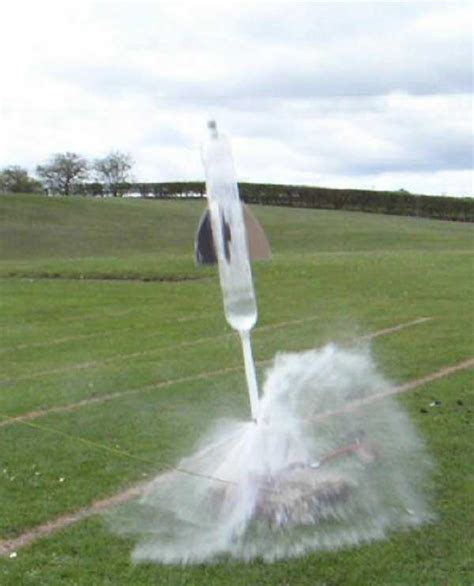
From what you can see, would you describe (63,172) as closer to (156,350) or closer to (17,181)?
(17,181)

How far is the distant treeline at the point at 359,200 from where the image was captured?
60844mm

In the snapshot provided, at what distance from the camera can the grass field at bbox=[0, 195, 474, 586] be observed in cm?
587

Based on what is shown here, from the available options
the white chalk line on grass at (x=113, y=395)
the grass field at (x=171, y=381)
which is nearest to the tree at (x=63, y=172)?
the grass field at (x=171, y=381)

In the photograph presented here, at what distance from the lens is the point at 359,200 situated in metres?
62.2

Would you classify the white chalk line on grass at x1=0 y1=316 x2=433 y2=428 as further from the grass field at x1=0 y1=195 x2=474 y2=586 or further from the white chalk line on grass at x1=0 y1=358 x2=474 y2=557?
the white chalk line on grass at x1=0 y1=358 x2=474 y2=557

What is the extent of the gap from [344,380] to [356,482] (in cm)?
294

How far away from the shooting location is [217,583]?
561 cm

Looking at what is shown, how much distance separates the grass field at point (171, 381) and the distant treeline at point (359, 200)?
35.0 metres

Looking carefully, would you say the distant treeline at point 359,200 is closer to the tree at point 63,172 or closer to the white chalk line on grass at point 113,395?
the tree at point 63,172

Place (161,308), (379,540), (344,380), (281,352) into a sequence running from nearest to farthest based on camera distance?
(379,540), (344,380), (281,352), (161,308)

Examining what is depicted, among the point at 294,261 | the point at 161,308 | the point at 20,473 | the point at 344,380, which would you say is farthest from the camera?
the point at 294,261

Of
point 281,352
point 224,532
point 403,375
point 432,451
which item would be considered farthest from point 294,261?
point 224,532

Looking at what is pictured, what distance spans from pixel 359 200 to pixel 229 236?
56182 millimetres

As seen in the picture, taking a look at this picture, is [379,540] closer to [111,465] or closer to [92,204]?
[111,465]
